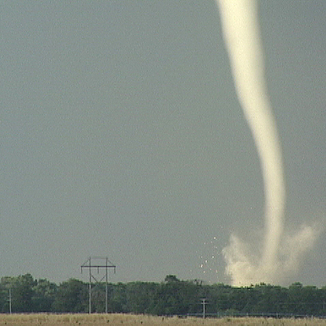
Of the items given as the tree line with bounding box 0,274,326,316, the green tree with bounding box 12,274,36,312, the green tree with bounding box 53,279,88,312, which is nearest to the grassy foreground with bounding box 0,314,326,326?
the tree line with bounding box 0,274,326,316

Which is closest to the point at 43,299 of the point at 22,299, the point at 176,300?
the point at 22,299

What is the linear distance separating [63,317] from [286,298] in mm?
46401

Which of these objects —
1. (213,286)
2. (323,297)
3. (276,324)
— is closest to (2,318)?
(276,324)

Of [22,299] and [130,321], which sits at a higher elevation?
[22,299]

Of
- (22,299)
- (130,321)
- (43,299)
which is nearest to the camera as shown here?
(130,321)

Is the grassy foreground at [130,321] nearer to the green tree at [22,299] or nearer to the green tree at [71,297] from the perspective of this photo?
the green tree at [71,297]

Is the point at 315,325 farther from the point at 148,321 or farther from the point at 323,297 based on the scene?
the point at 323,297

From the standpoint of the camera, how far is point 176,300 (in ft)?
531

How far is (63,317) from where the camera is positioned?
407ft

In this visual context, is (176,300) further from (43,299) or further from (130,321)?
(130,321)

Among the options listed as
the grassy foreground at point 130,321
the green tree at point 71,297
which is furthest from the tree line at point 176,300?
the grassy foreground at point 130,321

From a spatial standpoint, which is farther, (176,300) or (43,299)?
(43,299)

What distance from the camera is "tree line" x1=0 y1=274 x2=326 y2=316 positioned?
155 metres

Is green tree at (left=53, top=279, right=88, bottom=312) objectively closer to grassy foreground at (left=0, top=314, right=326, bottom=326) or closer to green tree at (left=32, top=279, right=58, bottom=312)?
green tree at (left=32, top=279, right=58, bottom=312)
